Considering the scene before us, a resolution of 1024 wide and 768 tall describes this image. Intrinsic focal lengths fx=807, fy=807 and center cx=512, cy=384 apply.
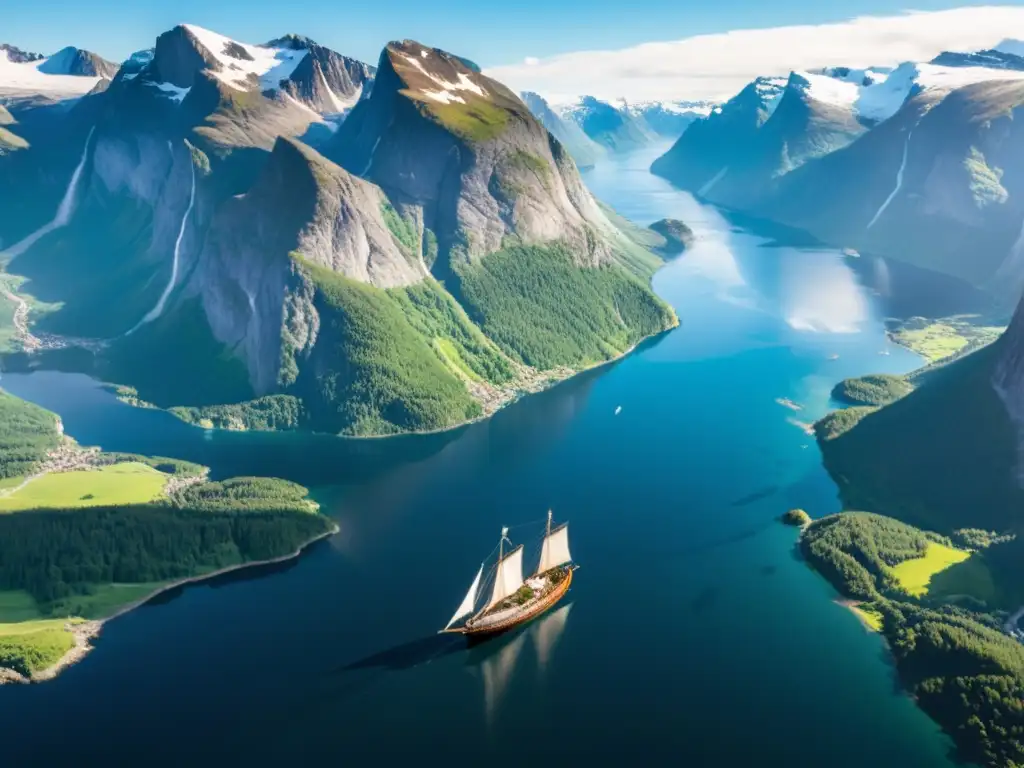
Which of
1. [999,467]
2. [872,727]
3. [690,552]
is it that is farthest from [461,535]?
[999,467]

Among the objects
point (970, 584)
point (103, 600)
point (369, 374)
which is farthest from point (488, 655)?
point (369, 374)

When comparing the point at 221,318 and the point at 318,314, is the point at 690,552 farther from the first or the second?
the point at 221,318

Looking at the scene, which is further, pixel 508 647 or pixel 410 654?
pixel 508 647

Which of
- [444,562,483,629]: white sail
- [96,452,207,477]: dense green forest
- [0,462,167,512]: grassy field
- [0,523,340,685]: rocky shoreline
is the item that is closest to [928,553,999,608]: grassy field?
[444,562,483,629]: white sail

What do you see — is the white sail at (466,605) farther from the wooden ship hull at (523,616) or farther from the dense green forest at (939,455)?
the dense green forest at (939,455)

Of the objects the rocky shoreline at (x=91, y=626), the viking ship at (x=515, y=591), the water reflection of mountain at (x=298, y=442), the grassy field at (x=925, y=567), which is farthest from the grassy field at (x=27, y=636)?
the grassy field at (x=925, y=567)

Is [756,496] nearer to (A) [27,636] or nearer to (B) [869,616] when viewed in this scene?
(B) [869,616]

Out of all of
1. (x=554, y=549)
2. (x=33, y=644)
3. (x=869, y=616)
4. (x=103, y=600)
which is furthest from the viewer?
(x=554, y=549)
